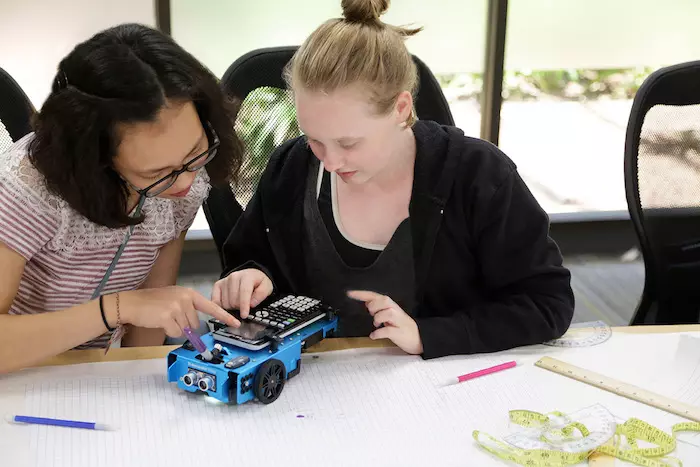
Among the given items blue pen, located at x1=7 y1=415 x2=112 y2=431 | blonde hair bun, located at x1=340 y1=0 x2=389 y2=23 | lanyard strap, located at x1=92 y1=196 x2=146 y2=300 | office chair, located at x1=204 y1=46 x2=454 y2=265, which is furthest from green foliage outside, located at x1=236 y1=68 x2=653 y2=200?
blue pen, located at x1=7 y1=415 x2=112 y2=431

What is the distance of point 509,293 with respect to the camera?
54.3 inches

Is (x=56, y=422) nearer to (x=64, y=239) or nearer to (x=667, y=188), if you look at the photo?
(x=64, y=239)

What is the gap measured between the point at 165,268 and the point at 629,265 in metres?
2.40

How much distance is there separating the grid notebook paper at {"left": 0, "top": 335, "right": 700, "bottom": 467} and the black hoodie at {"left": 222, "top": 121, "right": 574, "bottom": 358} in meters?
0.05

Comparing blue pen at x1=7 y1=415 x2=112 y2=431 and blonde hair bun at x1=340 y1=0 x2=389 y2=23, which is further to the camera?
blonde hair bun at x1=340 y1=0 x2=389 y2=23

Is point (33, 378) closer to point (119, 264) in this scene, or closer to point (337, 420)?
point (119, 264)

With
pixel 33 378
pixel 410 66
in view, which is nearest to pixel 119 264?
pixel 33 378

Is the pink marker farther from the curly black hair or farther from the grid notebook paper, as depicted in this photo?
the curly black hair

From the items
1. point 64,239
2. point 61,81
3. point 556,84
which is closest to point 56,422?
point 64,239

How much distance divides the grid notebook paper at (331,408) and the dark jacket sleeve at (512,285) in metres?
0.03

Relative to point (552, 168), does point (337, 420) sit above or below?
above

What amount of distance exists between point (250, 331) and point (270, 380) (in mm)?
87

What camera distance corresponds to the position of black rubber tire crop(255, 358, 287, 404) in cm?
111

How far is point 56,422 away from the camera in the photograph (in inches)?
41.9
